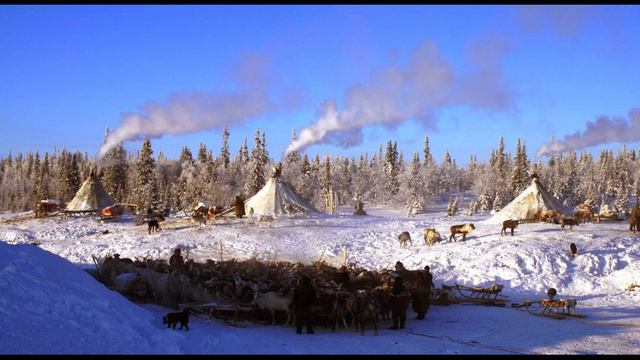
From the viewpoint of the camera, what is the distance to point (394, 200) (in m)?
81.5

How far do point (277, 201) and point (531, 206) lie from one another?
12777 millimetres

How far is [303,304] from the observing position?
12797mm

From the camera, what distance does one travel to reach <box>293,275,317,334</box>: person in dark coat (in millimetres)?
12797

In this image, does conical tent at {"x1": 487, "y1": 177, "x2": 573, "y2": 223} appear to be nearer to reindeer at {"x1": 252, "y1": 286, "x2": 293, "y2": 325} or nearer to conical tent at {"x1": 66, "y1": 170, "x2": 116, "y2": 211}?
reindeer at {"x1": 252, "y1": 286, "x2": 293, "y2": 325}

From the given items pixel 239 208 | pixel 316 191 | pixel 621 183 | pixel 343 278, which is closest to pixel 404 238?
pixel 239 208

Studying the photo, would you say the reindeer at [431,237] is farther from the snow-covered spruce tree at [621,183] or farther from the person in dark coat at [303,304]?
the snow-covered spruce tree at [621,183]

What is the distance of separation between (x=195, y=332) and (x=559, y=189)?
75119 mm

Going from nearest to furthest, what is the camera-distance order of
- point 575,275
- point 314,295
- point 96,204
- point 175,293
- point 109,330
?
point 109,330 → point 314,295 → point 175,293 → point 575,275 → point 96,204

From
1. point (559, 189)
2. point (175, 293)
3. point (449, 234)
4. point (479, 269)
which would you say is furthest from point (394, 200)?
point (175, 293)

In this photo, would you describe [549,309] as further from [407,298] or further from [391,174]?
[391,174]

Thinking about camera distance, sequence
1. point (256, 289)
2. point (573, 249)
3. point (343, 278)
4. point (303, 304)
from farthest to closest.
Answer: point (573, 249) < point (343, 278) < point (256, 289) < point (303, 304)

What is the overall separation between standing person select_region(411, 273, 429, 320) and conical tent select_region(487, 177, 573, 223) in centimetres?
1656

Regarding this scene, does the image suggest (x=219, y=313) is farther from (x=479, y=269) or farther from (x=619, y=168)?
(x=619, y=168)

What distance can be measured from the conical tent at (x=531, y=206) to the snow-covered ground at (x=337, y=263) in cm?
157
